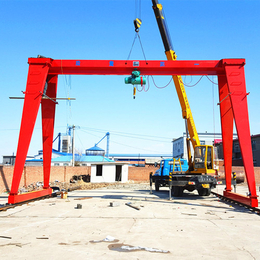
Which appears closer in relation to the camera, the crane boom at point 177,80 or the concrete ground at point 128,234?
the concrete ground at point 128,234

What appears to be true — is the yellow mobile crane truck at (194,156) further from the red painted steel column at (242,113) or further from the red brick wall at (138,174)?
the red brick wall at (138,174)

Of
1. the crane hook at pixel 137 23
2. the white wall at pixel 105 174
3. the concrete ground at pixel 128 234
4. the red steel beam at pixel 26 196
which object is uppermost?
the crane hook at pixel 137 23

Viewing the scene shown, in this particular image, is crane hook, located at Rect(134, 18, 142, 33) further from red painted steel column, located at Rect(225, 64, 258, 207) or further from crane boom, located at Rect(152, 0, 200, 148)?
red painted steel column, located at Rect(225, 64, 258, 207)

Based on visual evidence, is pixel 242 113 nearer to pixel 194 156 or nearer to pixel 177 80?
pixel 194 156

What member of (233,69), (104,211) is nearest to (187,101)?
(233,69)

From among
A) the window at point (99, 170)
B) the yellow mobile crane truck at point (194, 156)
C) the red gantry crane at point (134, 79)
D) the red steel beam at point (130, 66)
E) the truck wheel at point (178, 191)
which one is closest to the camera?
the red gantry crane at point (134, 79)

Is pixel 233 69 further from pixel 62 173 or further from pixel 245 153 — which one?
pixel 62 173

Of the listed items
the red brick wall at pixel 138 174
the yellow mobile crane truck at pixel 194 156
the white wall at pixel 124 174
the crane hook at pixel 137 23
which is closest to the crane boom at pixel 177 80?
the yellow mobile crane truck at pixel 194 156

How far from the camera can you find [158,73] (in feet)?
Answer: 44.4

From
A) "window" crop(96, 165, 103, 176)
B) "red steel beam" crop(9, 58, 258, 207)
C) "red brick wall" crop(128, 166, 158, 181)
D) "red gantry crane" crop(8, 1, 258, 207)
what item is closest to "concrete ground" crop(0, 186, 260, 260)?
"red gantry crane" crop(8, 1, 258, 207)

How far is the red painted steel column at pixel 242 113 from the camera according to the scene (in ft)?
37.4

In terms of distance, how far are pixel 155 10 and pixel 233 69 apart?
18.5 ft

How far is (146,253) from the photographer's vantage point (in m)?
5.16

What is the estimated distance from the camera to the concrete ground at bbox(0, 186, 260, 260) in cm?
520
